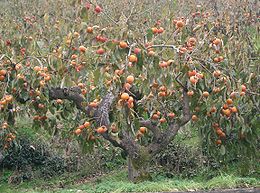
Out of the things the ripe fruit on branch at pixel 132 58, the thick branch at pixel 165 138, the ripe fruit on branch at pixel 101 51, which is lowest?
the thick branch at pixel 165 138

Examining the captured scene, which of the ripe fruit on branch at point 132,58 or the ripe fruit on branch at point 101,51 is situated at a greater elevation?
the ripe fruit on branch at point 101,51

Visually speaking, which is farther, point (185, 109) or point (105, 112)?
point (185, 109)

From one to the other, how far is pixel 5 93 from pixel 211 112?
6.72ft

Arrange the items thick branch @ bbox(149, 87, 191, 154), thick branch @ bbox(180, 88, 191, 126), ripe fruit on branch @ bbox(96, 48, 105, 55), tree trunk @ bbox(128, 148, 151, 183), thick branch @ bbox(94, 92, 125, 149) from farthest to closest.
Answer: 1. tree trunk @ bbox(128, 148, 151, 183)
2. thick branch @ bbox(149, 87, 191, 154)
3. thick branch @ bbox(180, 88, 191, 126)
4. thick branch @ bbox(94, 92, 125, 149)
5. ripe fruit on branch @ bbox(96, 48, 105, 55)

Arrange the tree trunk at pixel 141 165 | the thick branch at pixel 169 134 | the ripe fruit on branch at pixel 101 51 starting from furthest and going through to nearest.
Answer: the tree trunk at pixel 141 165 < the thick branch at pixel 169 134 < the ripe fruit on branch at pixel 101 51

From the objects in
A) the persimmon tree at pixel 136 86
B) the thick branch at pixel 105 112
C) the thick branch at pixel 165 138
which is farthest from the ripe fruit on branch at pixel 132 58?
the thick branch at pixel 165 138

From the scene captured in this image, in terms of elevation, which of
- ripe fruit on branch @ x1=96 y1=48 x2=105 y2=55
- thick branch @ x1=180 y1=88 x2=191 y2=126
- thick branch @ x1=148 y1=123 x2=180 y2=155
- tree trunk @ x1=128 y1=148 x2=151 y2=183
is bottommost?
tree trunk @ x1=128 y1=148 x2=151 y2=183

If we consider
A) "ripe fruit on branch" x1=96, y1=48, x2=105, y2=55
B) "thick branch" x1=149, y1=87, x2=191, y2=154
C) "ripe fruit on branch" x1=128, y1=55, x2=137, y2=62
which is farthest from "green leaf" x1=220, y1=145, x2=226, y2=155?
"ripe fruit on branch" x1=128, y1=55, x2=137, y2=62

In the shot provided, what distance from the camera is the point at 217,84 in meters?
4.65

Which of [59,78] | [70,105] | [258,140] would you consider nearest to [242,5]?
[258,140]

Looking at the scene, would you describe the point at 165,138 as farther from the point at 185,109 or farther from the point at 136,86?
the point at 136,86

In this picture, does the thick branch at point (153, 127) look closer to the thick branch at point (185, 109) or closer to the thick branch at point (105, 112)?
the thick branch at point (185, 109)

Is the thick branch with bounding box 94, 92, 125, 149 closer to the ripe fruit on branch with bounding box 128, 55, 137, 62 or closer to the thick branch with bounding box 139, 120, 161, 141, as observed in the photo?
the thick branch with bounding box 139, 120, 161, 141

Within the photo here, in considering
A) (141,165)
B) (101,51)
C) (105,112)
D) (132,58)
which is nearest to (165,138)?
(141,165)
